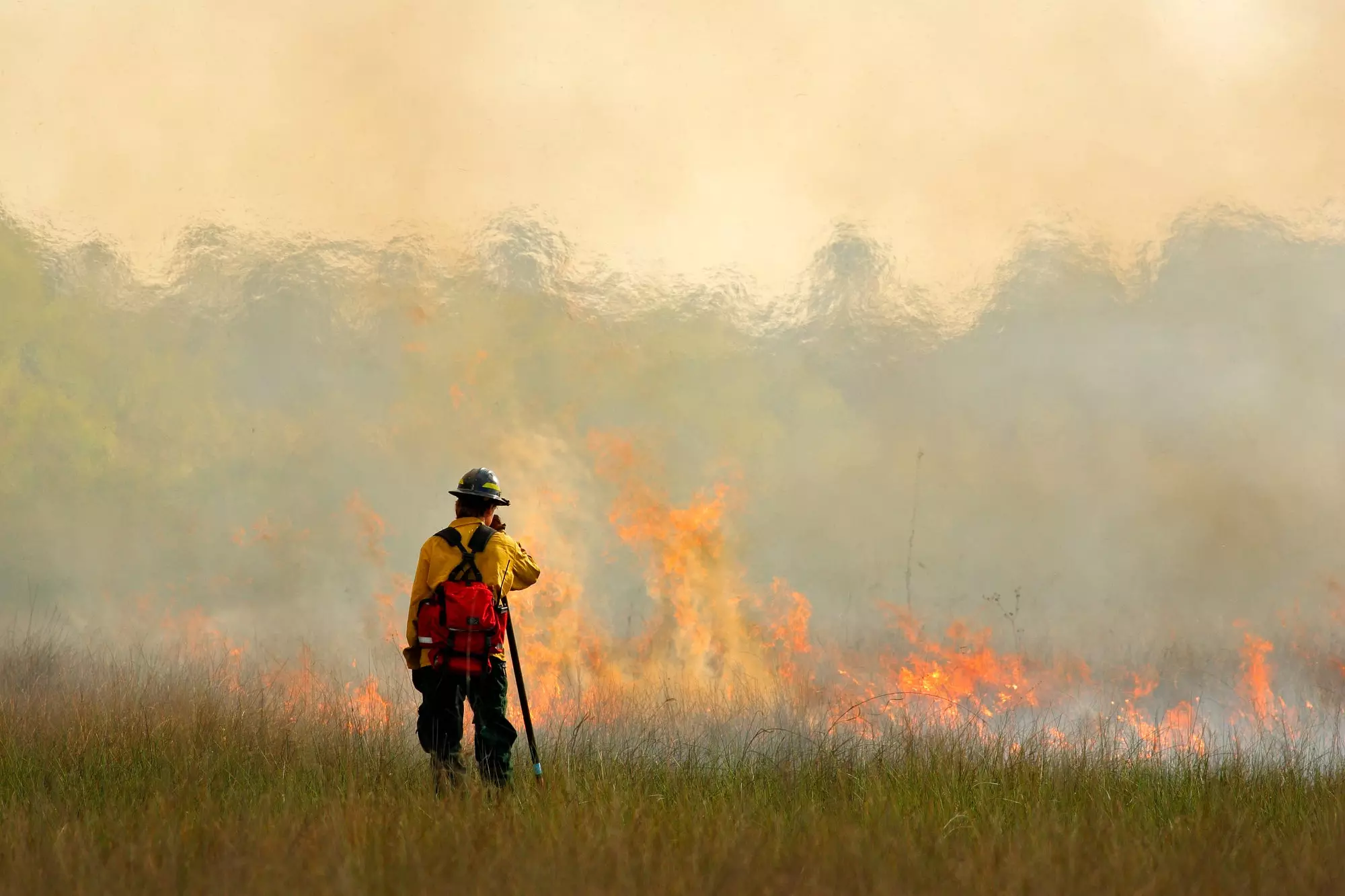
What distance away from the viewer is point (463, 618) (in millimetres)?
8945

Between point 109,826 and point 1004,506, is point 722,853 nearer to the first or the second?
point 109,826

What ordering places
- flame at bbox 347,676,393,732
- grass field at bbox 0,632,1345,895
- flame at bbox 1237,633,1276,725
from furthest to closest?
flame at bbox 1237,633,1276,725 → flame at bbox 347,676,393,732 → grass field at bbox 0,632,1345,895

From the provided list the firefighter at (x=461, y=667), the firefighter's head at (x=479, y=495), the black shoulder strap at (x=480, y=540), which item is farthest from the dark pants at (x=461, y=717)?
the firefighter's head at (x=479, y=495)

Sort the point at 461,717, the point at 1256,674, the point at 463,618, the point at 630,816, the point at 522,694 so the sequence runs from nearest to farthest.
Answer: the point at 630,816, the point at 463,618, the point at 461,717, the point at 522,694, the point at 1256,674

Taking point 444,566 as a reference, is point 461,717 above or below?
below

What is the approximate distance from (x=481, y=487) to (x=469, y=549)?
1.63 ft

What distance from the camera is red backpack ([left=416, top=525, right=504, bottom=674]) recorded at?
29.3 ft

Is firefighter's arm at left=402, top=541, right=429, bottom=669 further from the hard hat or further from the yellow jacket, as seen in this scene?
the hard hat

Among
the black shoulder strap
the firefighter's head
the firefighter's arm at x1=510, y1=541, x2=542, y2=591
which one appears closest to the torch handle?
the firefighter's arm at x1=510, y1=541, x2=542, y2=591

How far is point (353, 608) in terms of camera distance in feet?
64.6

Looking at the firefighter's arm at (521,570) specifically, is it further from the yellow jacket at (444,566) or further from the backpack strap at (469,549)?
the backpack strap at (469,549)

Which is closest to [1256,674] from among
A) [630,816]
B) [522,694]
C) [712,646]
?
[712,646]

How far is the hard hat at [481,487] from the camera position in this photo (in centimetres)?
923

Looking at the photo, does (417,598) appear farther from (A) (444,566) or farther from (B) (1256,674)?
(B) (1256,674)
